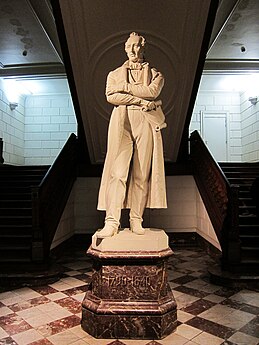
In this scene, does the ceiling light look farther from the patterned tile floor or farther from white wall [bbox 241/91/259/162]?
white wall [bbox 241/91/259/162]

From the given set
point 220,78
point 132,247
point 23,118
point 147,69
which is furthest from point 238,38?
point 23,118

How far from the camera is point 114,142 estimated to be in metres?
2.45

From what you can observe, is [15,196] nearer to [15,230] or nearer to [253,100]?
[15,230]

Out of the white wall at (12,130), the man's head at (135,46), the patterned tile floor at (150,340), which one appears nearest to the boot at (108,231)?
the patterned tile floor at (150,340)

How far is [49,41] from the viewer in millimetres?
5957

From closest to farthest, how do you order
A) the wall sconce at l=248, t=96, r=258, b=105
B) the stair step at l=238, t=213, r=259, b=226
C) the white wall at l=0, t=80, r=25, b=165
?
the stair step at l=238, t=213, r=259, b=226 < the white wall at l=0, t=80, r=25, b=165 < the wall sconce at l=248, t=96, r=258, b=105

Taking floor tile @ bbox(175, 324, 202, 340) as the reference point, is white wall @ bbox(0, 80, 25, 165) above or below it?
above

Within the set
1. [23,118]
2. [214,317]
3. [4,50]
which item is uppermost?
[4,50]

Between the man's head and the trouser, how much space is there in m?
0.47

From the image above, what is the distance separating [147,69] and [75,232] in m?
4.29

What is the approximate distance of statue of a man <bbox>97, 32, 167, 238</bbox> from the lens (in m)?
2.43

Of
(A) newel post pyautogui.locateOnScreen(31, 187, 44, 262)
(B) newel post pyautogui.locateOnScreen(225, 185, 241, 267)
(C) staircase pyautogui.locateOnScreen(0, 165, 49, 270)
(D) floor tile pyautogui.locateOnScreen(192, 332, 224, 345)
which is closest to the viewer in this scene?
(D) floor tile pyautogui.locateOnScreen(192, 332, 224, 345)

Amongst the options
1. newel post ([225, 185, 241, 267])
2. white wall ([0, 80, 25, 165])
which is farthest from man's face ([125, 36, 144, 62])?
white wall ([0, 80, 25, 165])

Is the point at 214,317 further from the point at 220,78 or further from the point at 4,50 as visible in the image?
the point at 220,78
